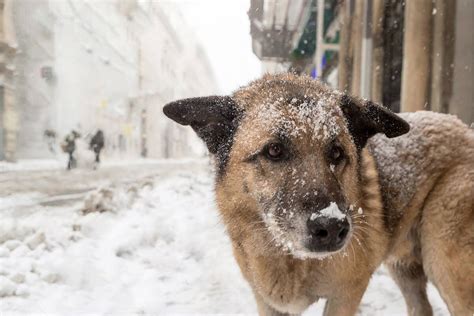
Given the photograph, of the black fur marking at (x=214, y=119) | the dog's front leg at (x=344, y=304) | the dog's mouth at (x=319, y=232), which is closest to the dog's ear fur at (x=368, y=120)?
the black fur marking at (x=214, y=119)

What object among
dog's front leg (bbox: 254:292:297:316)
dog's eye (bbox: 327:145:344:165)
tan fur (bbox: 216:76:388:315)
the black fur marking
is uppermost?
the black fur marking

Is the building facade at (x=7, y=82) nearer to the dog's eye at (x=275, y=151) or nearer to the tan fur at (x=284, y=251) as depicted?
the tan fur at (x=284, y=251)

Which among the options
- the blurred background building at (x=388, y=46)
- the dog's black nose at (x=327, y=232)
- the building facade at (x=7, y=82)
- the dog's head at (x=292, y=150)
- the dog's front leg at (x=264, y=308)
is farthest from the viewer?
the blurred background building at (x=388, y=46)

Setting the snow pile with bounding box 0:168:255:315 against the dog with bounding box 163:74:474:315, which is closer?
the dog with bounding box 163:74:474:315

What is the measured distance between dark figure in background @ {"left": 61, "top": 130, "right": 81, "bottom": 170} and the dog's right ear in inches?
306

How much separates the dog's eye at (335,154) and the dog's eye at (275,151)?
26cm

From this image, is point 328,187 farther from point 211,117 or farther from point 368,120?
point 211,117

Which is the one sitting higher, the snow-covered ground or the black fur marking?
the black fur marking

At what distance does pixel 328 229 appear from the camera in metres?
1.88

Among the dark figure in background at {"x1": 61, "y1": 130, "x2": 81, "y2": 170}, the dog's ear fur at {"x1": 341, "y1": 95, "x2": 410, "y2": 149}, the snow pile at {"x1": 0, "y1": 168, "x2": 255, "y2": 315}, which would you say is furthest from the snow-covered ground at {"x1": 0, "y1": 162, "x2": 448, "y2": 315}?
the dark figure in background at {"x1": 61, "y1": 130, "x2": 81, "y2": 170}

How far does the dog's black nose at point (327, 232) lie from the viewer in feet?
6.13

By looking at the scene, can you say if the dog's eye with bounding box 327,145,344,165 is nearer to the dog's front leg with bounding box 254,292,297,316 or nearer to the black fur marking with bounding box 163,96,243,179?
the black fur marking with bounding box 163,96,243,179

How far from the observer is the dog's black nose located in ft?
6.13

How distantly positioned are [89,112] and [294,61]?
21.7ft
